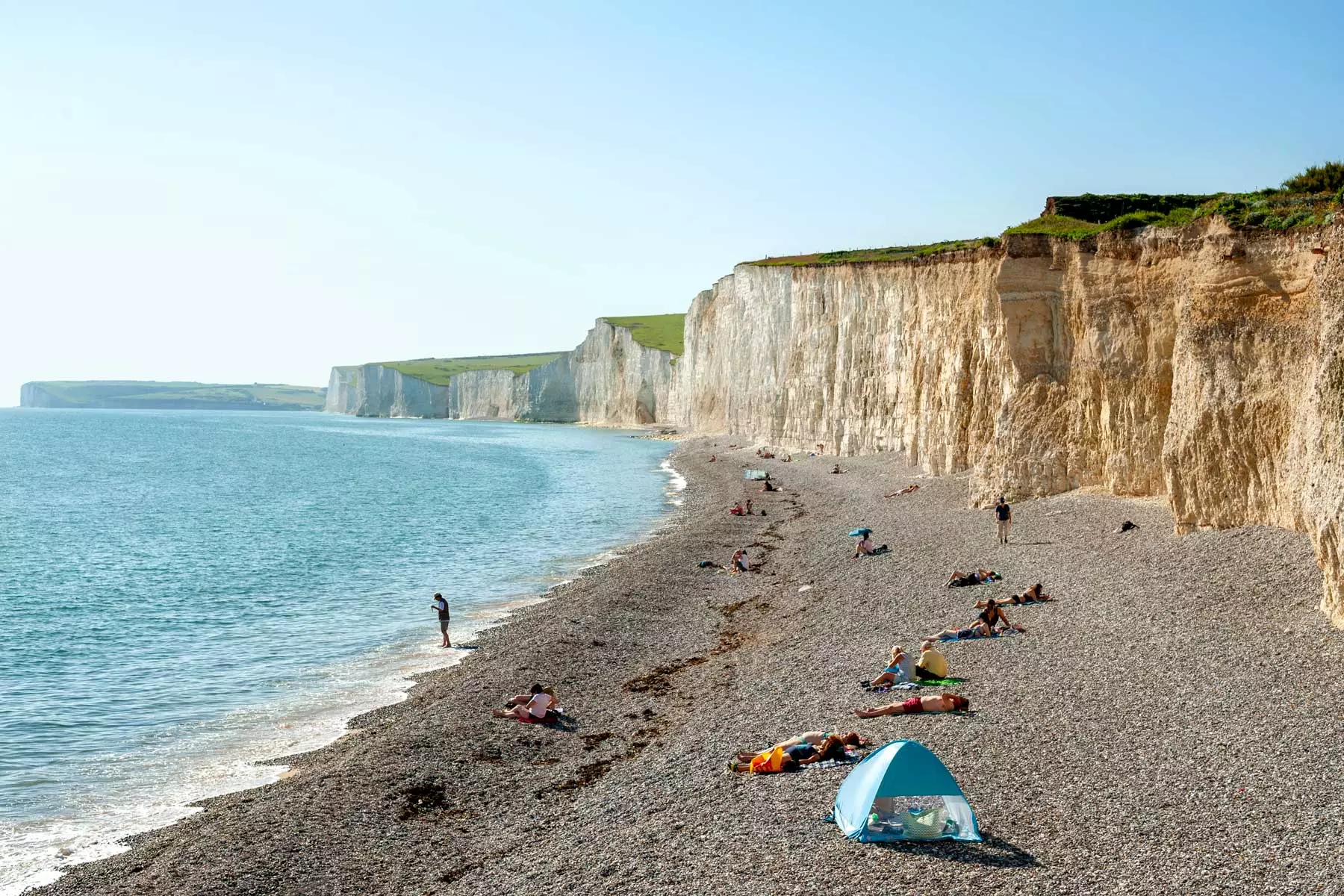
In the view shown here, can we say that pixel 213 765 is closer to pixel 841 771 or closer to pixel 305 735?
pixel 305 735

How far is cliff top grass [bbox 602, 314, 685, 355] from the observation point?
135000mm

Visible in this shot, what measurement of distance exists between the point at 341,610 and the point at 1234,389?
843 inches

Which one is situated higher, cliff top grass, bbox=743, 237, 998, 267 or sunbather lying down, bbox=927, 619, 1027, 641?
cliff top grass, bbox=743, 237, 998, 267

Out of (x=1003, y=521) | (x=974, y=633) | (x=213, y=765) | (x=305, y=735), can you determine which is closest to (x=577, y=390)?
(x=1003, y=521)

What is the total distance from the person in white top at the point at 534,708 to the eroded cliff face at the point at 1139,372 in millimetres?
11886

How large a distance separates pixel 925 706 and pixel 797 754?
235 cm

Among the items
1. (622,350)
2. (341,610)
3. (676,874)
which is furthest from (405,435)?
(676,874)

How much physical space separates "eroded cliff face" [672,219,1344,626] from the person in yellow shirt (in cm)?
558

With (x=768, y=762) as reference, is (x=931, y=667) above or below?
above

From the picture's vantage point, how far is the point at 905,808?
1109 centimetres

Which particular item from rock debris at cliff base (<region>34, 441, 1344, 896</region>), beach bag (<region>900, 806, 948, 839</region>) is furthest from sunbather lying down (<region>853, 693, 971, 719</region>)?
beach bag (<region>900, 806, 948, 839</region>)

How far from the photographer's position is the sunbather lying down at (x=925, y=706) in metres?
14.3

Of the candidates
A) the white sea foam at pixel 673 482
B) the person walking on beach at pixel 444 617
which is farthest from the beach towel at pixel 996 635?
the white sea foam at pixel 673 482

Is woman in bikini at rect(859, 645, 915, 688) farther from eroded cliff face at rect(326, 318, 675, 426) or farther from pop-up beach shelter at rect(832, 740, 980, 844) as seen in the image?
eroded cliff face at rect(326, 318, 675, 426)
